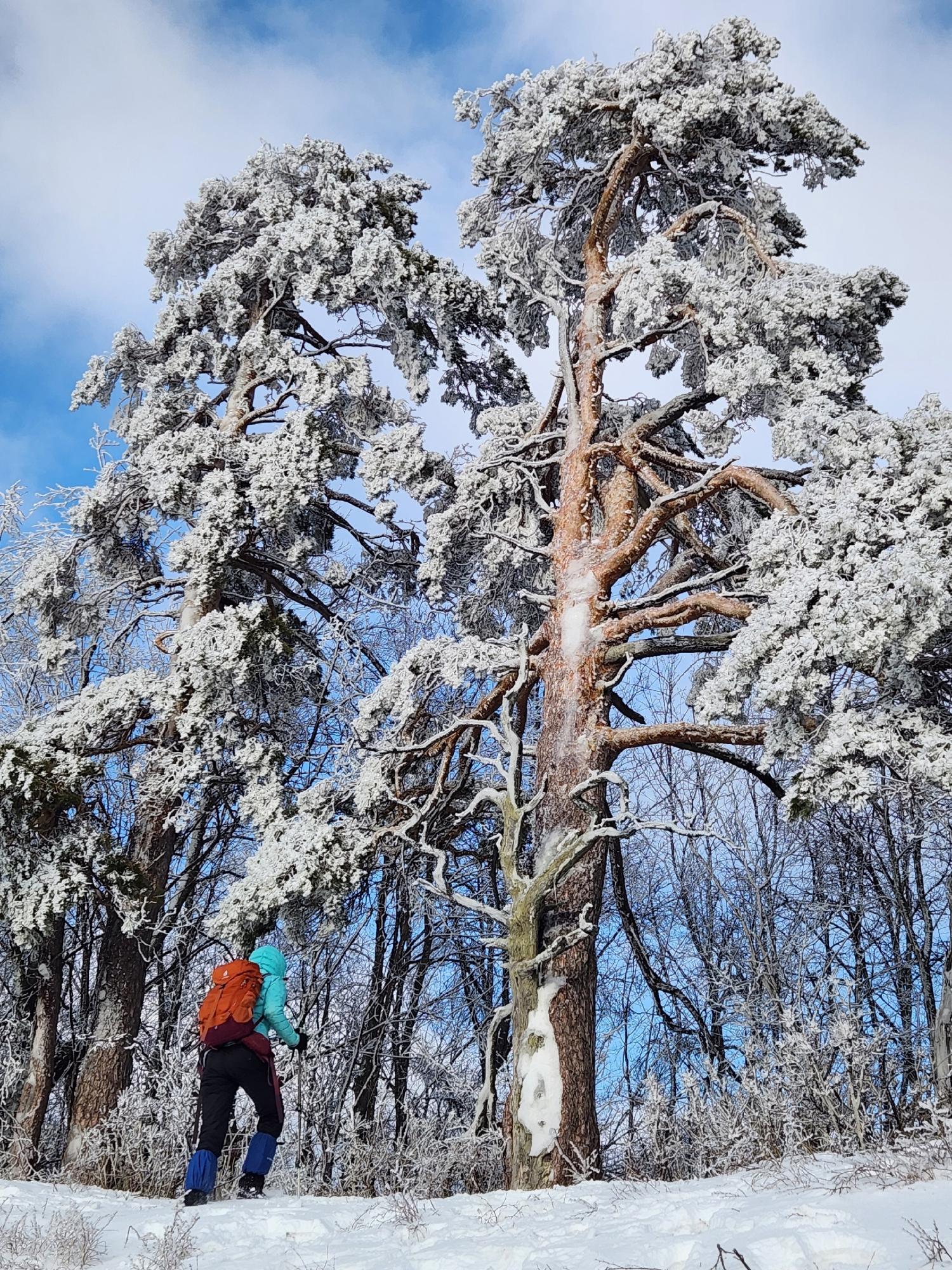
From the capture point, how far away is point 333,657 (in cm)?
1171

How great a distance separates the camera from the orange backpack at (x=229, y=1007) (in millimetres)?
6750

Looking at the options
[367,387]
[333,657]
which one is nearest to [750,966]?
[333,657]

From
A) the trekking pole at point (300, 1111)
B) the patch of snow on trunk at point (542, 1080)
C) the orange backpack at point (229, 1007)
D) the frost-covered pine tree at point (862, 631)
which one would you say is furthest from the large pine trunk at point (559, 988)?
the trekking pole at point (300, 1111)

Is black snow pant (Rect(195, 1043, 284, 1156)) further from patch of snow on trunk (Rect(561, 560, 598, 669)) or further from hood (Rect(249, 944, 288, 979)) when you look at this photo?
patch of snow on trunk (Rect(561, 560, 598, 669))

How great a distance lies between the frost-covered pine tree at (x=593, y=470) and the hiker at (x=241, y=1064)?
1.69m

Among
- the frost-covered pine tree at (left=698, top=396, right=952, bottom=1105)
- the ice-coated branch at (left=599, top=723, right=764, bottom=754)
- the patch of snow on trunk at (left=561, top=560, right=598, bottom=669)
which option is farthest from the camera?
the patch of snow on trunk at (left=561, top=560, right=598, bottom=669)

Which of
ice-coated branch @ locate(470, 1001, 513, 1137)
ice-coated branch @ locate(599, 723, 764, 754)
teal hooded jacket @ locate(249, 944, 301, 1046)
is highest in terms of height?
ice-coated branch @ locate(599, 723, 764, 754)

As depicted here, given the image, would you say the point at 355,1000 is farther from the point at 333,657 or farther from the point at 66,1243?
the point at 66,1243

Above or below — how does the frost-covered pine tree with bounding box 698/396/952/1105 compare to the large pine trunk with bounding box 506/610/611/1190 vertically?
above

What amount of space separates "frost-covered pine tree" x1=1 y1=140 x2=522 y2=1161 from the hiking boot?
2429 millimetres

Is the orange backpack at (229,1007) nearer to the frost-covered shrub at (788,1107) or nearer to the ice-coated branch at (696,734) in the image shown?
the frost-covered shrub at (788,1107)

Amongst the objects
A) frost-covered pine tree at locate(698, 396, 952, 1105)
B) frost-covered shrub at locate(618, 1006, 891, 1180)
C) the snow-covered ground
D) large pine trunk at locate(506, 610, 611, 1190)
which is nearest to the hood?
the snow-covered ground

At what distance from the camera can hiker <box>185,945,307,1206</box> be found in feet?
21.7

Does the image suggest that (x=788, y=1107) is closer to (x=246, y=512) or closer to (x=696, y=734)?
(x=696, y=734)
